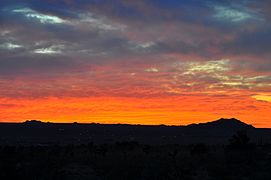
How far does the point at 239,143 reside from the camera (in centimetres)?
4547

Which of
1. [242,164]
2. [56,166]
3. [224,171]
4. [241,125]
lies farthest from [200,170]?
[241,125]

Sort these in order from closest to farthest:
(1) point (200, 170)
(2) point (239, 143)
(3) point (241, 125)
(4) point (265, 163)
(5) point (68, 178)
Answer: (5) point (68, 178), (1) point (200, 170), (4) point (265, 163), (2) point (239, 143), (3) point (241, 125)

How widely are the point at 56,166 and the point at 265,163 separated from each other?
1471 centimetres

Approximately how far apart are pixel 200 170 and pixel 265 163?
5533mm

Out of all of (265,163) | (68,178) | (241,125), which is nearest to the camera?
(68,178)

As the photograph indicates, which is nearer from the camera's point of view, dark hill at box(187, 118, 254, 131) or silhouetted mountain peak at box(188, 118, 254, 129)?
dark hill at box(187, 118, 254, 131)

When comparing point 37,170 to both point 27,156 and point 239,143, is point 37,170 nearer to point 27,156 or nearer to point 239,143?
point 27,156

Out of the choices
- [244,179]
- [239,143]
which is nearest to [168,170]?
[244,179]

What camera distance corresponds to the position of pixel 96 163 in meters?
36.3

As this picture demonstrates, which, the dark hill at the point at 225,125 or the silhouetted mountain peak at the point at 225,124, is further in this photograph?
the silhouetted mountain peak at the point at 225,124

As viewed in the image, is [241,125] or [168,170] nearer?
[168,170]

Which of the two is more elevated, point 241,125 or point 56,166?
point 241,125

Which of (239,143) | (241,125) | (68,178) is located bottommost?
(68,178)

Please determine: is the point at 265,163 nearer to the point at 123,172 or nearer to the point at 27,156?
the point at 123,172
